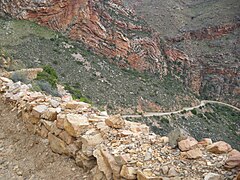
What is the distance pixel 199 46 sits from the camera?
6675 centimetres

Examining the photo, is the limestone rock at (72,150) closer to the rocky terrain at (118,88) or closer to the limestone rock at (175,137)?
the rocky terrain at (118,88)

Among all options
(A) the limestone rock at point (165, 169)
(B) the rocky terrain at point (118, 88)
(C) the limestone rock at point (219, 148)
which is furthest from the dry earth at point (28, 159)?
(C) the limestone rock at point (219, 148)

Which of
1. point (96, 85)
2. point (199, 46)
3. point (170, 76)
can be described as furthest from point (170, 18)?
point (96, 85)

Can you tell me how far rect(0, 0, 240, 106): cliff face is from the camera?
46156mm

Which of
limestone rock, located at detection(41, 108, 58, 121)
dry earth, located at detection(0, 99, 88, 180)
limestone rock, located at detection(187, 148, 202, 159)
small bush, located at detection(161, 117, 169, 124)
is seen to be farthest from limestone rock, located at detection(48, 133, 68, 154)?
small bush, located at detection(161, 117, 169, 124)

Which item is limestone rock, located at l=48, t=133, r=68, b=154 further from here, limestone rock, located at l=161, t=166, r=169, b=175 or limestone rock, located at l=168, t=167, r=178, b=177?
limestone rock, located at l=168, t=167, r=178, b=177

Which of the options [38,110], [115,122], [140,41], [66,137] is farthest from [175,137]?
[140,41]

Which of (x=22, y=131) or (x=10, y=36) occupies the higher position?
(x=22, y=131)

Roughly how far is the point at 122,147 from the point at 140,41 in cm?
4943

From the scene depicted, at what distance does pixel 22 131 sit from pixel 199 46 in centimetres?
6155

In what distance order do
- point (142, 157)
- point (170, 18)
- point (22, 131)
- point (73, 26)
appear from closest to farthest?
1. point (142, 157)
2. point (22, 131)
3. point (73, 26)
4. point (170, 18)

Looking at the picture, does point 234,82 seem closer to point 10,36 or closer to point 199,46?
point 199,46

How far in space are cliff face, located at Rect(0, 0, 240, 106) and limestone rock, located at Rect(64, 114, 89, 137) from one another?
3749 centimetres

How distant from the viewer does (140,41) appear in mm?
54719
